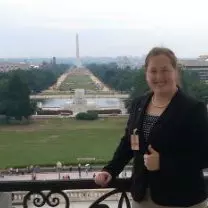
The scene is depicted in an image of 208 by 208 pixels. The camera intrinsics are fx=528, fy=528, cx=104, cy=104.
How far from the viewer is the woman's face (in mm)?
2480

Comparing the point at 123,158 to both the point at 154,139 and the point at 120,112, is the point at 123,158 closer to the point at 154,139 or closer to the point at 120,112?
the point at 154,139

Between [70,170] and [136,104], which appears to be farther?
[70,170]

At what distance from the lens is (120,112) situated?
36125mm

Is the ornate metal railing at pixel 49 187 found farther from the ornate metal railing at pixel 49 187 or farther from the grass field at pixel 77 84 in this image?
the grass field at pixel 77 84

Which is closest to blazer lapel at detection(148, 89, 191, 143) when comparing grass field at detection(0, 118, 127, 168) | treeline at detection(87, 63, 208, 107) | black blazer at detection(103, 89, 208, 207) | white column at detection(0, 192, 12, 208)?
black blazer at detection(103, 89, 208, 207)

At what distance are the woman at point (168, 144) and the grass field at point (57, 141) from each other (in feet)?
52.5

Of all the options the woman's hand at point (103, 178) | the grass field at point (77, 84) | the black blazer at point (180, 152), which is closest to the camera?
the black blazer at point (180, 152)

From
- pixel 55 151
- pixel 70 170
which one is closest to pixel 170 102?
pixel 70 170

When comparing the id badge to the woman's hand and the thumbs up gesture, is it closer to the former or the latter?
the thumbs up gesture

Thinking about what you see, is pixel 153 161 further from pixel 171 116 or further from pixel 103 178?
pixel 103 178

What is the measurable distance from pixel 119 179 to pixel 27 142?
21.5 m

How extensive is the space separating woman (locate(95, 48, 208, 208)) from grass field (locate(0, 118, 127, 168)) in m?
16.0

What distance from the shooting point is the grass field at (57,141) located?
19.8 metres

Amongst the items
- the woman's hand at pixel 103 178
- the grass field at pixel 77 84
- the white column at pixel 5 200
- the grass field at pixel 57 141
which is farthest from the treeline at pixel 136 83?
the woman's hand at pixel 103 178
